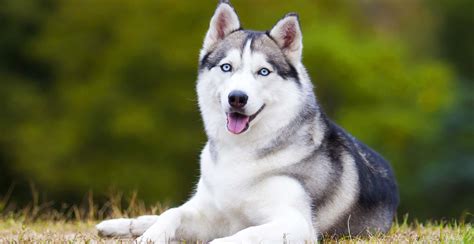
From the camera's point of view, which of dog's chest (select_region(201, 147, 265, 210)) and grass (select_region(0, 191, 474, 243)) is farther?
dog's chest (select_region(201, 147, 265, 210))

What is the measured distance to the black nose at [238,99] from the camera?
7.00 meters

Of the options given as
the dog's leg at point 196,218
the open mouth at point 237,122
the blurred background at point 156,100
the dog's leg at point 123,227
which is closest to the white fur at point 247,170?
the dog's leg at point 196,218

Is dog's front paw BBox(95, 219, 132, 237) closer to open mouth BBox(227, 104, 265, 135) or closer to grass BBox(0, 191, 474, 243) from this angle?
grass BBox(0, 191, 474, 243)

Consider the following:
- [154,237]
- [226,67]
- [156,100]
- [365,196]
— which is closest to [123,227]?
[154,237]

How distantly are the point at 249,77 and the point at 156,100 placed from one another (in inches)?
1002

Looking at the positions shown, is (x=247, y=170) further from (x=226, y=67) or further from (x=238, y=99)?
(x=226, y=67)

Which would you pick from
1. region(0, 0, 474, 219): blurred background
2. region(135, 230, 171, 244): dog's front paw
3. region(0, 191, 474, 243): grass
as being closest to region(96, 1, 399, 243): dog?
region(135, 230, 171, 244): dog's front paw

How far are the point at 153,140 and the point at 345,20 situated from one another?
569 inches

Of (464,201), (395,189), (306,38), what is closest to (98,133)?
(306,38)

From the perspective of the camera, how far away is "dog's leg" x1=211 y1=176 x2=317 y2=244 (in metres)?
6.75

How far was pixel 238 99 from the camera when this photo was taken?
7.02 m

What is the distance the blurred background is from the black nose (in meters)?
20.3

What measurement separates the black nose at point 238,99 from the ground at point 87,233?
1.42m

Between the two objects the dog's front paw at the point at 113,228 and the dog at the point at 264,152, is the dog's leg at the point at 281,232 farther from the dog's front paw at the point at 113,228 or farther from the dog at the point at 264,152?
the dog's front paw at the point at 113,228
